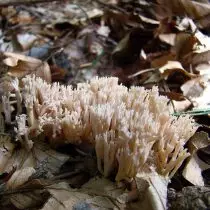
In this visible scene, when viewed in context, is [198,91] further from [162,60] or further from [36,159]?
[36,159]

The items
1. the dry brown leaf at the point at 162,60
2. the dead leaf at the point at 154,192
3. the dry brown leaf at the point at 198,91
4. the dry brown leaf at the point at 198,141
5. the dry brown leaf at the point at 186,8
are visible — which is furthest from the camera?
the dry brown leaf at the point at 186,8

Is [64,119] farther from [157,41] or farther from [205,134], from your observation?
[157,41]

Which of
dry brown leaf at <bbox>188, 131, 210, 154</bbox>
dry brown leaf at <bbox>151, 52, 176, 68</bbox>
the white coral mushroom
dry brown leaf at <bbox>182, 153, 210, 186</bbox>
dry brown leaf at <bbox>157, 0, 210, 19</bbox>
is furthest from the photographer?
dry brown leaf at <bbox>157, 0, 210, 19</bbox>

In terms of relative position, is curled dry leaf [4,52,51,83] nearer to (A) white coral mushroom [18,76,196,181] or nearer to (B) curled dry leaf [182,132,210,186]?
(A) white coral mushroom [18,76,196,181]

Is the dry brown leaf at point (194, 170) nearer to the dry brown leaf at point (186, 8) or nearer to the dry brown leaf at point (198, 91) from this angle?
the dry brown leaf at point (198, 91)

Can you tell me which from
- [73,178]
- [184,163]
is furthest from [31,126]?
[184,163]

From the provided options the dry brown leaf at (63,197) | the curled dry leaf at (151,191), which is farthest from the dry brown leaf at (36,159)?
the curled dry leaf at (151,191)

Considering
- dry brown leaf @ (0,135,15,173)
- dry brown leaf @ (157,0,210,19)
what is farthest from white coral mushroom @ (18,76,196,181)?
dry brown leaf @ (157,0,210,19)

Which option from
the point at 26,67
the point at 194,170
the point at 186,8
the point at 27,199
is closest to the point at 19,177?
the point at 27,199
